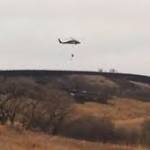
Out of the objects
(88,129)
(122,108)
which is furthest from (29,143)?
(122,108)

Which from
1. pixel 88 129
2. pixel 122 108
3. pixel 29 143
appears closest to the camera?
pixel 29 143

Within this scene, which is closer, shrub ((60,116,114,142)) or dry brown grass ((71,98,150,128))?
shrub ((60,116,114,142))

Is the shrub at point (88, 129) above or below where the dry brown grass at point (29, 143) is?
above

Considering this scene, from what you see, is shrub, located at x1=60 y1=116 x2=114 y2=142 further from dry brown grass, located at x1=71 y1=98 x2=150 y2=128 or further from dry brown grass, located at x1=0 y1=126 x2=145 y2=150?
dry brown grass, located at x1=71 y1=98 x2=150 y2=128

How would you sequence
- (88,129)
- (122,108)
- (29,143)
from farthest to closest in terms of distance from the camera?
(122,108) → (88,129) → (29,143)

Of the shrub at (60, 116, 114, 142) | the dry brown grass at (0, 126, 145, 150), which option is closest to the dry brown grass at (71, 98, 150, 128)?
the shrub at (60, 116, 114, 142)

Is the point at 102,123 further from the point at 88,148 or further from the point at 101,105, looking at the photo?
the point at 101,105

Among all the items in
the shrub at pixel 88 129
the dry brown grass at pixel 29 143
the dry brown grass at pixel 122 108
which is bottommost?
the dry brown grass at pixel 29 143

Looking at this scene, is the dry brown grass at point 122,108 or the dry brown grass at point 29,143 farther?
the dry brown grass at point 122,108

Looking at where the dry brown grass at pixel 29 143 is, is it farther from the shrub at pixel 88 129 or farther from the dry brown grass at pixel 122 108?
the dry brown grass at pixel 122 108

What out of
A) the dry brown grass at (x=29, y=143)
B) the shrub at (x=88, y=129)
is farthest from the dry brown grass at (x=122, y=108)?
the dry brown grass at (x=29, y=143)

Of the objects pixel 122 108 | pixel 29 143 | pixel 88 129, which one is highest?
pixel 122 108

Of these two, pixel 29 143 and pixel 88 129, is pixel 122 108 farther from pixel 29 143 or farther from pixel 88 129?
pixel 29 143

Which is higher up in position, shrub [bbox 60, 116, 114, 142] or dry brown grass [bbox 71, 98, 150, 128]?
dry brown grass [bbox 71, 98, 150, 128]
